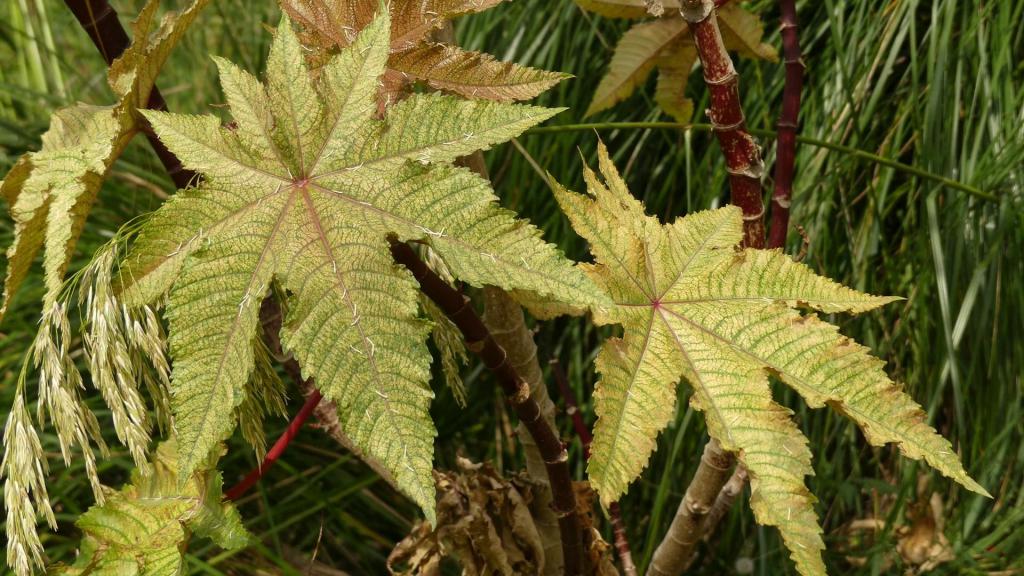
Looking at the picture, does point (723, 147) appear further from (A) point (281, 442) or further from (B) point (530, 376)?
(A) point (281, 442)

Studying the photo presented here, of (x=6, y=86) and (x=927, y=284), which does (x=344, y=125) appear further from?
(x=6, y=86)

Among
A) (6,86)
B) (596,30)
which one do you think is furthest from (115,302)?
(6,86)

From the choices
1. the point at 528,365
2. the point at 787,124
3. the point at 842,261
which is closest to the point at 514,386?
the point at 528,365

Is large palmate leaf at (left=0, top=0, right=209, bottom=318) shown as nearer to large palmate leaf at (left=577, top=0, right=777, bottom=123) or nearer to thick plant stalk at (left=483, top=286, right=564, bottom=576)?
thick plant stalk at (left=483, top=286, right=564, bottom=576)

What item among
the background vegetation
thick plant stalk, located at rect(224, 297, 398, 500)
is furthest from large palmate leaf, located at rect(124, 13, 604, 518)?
the background vegetation

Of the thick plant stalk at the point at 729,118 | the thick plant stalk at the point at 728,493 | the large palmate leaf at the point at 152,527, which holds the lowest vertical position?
the large palmate leaf at the point at 152,527

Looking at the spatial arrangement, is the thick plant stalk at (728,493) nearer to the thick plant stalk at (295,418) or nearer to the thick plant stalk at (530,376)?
the thick plant stalk at (530,376)

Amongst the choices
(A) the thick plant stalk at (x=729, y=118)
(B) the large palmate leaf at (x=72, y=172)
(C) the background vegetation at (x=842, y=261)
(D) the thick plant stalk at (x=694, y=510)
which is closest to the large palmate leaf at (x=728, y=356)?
(A) the thick plant stalk at (x=729, y=118)
